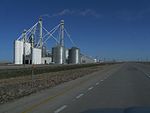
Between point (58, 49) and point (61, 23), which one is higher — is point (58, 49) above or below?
below

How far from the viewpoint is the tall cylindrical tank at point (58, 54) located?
177275mm

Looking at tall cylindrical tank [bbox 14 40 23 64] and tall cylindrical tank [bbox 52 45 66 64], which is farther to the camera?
tall cylindrical tank [bbox 52 45 66 64]

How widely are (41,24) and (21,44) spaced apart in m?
17.8

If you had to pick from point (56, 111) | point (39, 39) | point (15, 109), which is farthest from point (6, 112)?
point (39, 39)

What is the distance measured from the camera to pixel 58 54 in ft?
586

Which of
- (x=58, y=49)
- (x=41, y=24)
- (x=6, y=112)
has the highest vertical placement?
(x=41, y=24)

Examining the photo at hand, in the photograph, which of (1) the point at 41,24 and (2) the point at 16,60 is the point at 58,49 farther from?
(2) the point at 16,60

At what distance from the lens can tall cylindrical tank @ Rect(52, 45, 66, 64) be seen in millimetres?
177275

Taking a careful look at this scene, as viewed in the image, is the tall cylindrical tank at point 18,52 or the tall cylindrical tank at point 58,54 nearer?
the tall cylindrical tank at point 18,52

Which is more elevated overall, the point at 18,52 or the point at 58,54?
the point at 58,54

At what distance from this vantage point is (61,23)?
17938cm

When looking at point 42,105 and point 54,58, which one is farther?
point 54,58

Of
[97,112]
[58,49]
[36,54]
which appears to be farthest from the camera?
[58,49]

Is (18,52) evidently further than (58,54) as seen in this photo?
No
